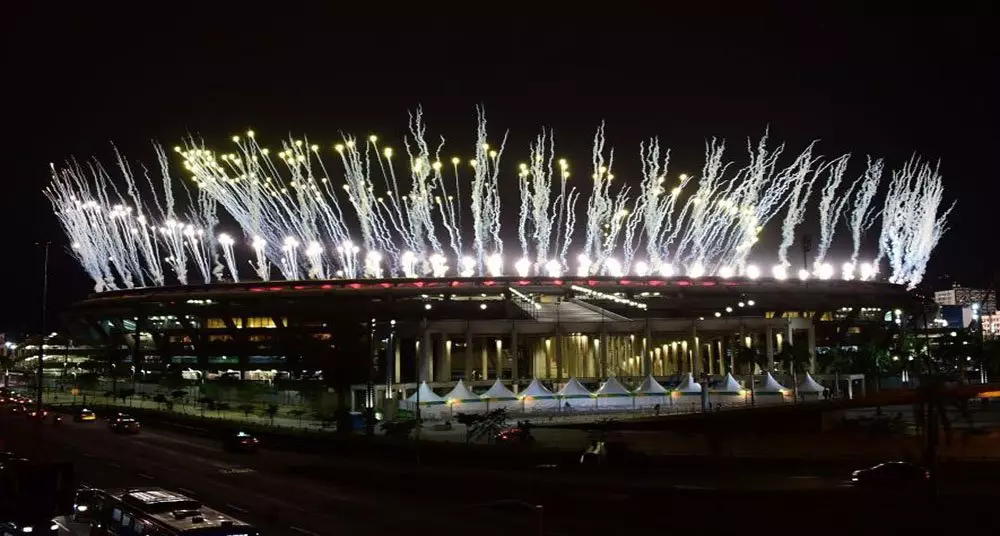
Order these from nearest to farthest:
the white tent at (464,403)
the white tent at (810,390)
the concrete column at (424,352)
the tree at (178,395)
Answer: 1. the white tent at (464,403)
2. the white tent at (810,390)
3. the tree at (178,395)
4. the concrete column at (424,352)

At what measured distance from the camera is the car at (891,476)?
2915 centimetres

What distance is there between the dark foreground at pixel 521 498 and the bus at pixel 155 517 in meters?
4.34

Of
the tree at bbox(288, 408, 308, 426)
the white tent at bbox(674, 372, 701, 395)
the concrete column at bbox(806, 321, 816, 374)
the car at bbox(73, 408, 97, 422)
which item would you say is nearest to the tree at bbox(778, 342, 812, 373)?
the concrete column at bbox(806, 321, 816, 374)

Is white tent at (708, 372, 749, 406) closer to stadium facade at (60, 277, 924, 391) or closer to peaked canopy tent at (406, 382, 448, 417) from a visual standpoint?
stadium facade at (60, 277, 924, 391)

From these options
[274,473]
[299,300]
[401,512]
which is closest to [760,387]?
[274,473]

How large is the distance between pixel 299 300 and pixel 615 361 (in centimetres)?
3527

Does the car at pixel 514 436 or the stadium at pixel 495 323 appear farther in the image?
the stadium at pixel 495 323

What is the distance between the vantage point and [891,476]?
30031 millimetres

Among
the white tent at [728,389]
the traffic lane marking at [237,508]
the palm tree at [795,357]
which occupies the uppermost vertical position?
the palm tree at [795,357]

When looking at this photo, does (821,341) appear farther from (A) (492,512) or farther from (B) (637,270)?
(A) (492,512)

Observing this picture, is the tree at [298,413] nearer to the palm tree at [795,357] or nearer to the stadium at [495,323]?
the stadium at [495,323]

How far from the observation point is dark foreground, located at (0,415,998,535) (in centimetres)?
2292

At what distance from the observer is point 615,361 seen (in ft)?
331

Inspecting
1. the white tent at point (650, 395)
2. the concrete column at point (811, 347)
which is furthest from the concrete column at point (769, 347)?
the white tent at point (650, 395)
